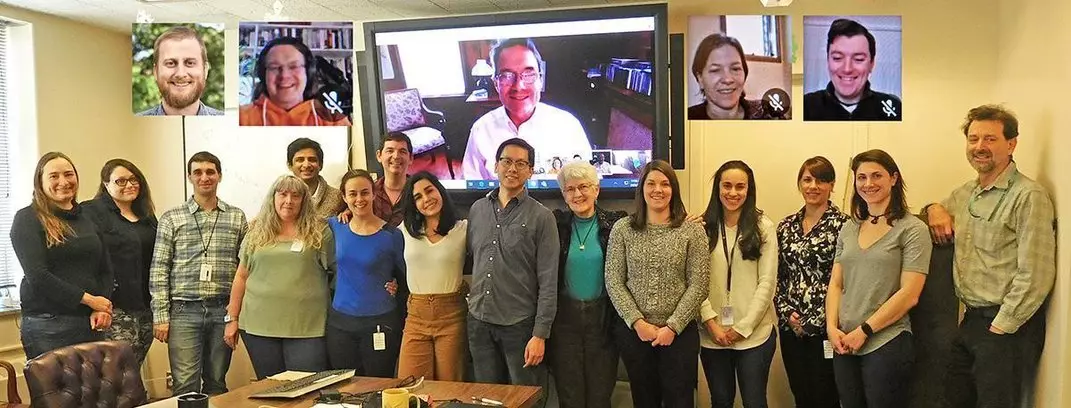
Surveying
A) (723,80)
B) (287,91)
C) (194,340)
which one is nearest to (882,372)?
(723,80)

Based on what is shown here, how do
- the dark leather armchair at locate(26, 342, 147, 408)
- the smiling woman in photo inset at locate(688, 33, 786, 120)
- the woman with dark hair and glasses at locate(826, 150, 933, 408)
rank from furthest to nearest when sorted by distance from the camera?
the smiling woman in photo inset at locate(688, 33, 786, 120), the woman with dark hair and glasses at locate(826, 150, 933, 408), the dark leather armchair at locate(26, 342, 147, 408)

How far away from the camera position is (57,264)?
Result: 12.4 ft

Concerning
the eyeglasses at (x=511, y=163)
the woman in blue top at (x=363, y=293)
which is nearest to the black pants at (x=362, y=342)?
the woman in blue top at (x=363, y=293)

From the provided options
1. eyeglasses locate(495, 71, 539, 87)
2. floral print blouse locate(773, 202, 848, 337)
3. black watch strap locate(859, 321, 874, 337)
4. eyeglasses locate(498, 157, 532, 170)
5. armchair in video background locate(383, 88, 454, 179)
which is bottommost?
black watch strap locate(859, 321, 874, 337)

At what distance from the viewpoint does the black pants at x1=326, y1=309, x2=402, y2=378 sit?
12.0 ft

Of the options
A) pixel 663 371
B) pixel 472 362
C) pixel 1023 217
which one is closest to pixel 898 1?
pixel 1023 217

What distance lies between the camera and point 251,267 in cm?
373

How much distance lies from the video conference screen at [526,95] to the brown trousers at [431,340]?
0.99 meters

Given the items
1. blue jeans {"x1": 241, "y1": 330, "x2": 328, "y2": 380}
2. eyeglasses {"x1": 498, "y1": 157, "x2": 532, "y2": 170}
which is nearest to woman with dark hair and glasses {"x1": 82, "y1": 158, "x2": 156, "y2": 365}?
blue jeans {"x1": 241, "y1": 330, "x2": 328, "y2": 380}

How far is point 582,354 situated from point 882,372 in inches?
49.3

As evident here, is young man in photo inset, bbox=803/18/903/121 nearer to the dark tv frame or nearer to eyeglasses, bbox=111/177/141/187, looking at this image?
the dark tv frame

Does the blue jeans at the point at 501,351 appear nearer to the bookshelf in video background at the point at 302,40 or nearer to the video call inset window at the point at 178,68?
the bookshelf in video background at the point at 302,40

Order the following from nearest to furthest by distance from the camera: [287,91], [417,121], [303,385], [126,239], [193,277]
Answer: [303,385]
[287,91]
[193,277]
[126,239]
[417,121]

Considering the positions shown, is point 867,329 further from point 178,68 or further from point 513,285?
point 178,68
